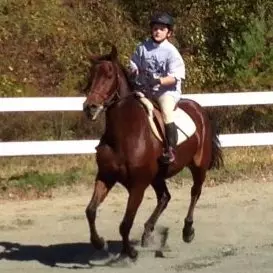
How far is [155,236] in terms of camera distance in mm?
12023

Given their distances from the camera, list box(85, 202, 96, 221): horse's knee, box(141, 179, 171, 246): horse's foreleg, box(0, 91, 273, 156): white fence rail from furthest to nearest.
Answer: box(0, 91, 273, 156): white fence rail < box(141, 179, 171, 246): horse's foreleg < box(85, 202, 96, 221): horse's knee

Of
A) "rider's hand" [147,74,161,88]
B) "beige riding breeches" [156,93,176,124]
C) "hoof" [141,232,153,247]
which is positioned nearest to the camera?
"rider's hand" [147,74,161,88]

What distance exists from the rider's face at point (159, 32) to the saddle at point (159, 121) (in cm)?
61

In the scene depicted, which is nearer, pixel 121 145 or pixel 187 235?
pixel 121 145

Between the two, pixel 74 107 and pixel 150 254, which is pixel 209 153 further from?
pixel 74 107

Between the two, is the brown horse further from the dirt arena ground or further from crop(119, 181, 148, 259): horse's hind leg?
the dirt arena ground

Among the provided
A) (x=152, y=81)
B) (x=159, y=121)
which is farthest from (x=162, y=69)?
(x=159, y=121)

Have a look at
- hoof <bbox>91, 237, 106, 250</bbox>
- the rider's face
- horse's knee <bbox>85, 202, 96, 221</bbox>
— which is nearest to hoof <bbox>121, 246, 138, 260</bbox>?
hoof <bbox>91, 237, 106, 250</bbox>

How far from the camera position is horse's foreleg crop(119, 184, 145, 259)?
10.6 meters

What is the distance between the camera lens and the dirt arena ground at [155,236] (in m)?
10.6

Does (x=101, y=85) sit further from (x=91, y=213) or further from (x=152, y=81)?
(x=91, y=213)

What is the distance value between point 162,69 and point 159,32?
1.26 ft

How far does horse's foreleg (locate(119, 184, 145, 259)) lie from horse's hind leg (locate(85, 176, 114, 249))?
0.23m

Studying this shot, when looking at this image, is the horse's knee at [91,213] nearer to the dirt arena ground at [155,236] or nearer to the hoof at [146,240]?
the dirt arena ground at [155,236]
